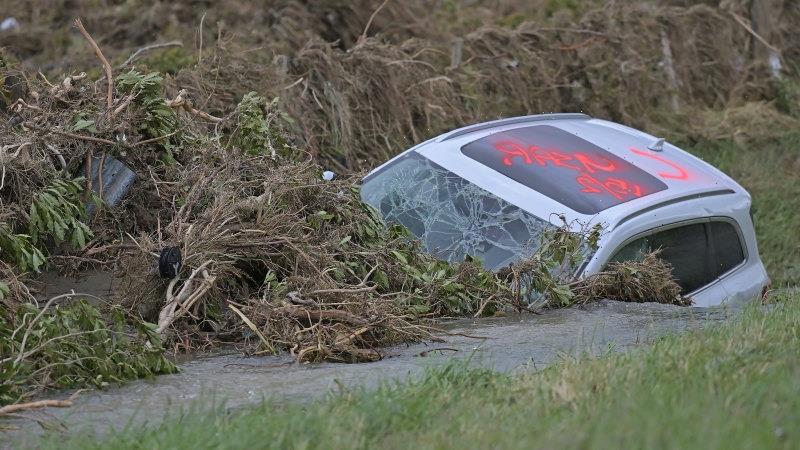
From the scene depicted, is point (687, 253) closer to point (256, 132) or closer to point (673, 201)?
point (673, 201)

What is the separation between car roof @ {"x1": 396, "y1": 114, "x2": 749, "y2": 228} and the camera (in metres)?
7.39

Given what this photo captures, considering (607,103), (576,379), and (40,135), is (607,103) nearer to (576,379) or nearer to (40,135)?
(40,135)

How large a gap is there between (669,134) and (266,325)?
9190 millimetres

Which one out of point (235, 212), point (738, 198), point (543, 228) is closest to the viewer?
point (235, 212)

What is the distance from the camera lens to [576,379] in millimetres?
4453

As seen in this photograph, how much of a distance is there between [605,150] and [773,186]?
17.3 ft

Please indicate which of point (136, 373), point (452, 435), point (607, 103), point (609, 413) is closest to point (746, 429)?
point (609, 413)

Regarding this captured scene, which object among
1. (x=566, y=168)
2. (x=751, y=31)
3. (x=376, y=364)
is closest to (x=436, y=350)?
(x=376, y=364)

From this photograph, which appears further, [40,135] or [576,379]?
[40,135]

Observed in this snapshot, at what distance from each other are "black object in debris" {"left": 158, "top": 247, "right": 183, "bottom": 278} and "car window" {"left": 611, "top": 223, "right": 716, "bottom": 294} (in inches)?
108

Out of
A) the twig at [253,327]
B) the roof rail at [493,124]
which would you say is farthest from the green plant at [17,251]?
the roof rail at [493,124]

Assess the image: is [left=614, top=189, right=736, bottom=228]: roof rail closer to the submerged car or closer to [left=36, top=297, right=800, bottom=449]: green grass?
the submerged car

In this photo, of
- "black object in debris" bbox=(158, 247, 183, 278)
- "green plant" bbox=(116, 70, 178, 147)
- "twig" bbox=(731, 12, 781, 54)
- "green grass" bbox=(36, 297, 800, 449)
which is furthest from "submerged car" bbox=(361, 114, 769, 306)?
"twig" bbox=(731, 12, 781, 54)

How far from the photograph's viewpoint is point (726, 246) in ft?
26.7
